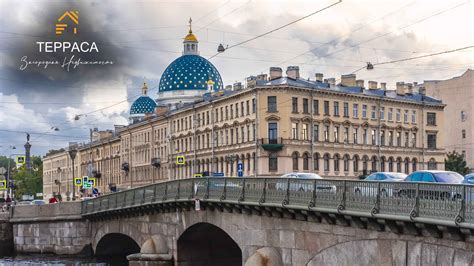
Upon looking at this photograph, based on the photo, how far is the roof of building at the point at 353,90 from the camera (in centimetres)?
8044

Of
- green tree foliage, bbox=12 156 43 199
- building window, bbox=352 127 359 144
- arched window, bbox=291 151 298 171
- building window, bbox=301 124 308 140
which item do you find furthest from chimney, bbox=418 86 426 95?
green tree foliage, bbox=12 156 43 199

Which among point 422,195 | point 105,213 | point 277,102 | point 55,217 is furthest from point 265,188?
point 277,102

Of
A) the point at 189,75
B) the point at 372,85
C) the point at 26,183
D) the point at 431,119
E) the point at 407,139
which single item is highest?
the point at 189,75

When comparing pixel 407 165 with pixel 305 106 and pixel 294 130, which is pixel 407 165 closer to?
pixel 305 106

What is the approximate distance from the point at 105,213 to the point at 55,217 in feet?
26.4

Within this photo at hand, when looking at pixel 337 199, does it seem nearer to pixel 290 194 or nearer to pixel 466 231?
pixel 290 194

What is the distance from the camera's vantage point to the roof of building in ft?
264

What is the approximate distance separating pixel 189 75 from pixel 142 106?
998 inches

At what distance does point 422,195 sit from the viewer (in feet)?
74.5

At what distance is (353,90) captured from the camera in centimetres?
8644

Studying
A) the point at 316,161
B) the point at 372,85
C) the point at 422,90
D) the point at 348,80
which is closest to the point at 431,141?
the point at 422,90

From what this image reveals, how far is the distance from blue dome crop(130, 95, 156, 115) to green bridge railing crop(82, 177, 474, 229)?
344 ft

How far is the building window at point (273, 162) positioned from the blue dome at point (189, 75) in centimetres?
4549

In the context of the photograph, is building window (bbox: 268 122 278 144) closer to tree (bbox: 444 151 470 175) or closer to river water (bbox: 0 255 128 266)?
tree (bbox: 444 151 470 175)
